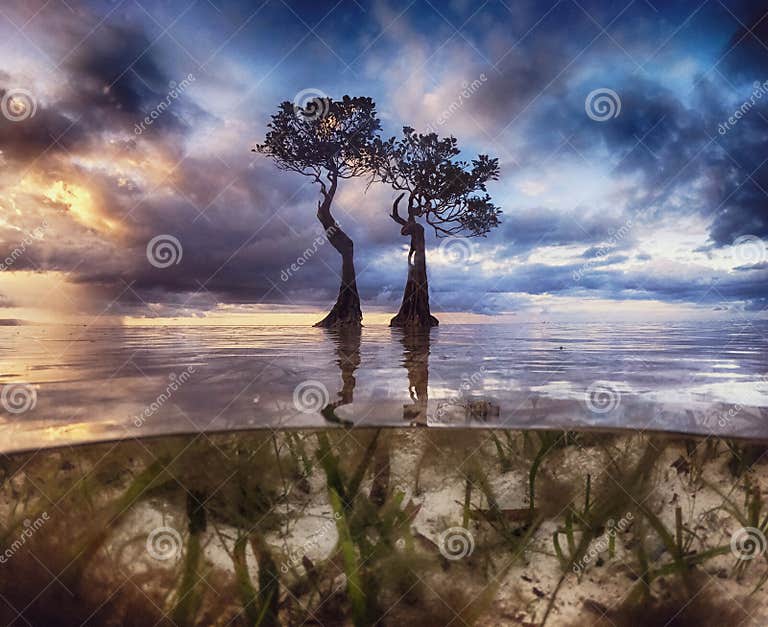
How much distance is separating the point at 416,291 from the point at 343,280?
3014 mm

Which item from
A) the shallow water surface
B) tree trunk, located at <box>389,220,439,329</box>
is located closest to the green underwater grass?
the shallow water surface

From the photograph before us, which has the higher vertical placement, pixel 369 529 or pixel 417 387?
pixel 417 387

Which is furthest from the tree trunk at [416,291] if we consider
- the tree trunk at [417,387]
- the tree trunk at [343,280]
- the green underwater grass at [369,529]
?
the green underwater grass at [369,529]

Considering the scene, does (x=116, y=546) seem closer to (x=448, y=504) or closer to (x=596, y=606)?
(x=448, y=504)

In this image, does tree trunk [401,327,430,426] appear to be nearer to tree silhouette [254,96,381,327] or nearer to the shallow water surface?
the shallow water surface

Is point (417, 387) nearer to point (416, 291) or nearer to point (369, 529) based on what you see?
point (369, 529)

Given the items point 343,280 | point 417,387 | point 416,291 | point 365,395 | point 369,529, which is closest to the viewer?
point 369,529

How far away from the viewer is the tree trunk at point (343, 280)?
17.4 metres

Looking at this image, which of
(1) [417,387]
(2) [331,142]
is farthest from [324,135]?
(1) [417,387]

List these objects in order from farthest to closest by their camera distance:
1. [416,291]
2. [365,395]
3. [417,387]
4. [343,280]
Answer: [343,280], [416,291], [417,387], [365,395]

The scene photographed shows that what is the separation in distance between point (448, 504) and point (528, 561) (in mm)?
630

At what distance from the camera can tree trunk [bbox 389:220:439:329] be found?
16.9m

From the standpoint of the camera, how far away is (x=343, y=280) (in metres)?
18.6

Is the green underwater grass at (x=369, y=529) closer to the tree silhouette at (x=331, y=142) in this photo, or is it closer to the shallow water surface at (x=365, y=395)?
the shallow water surface at (x=365, y=395)
